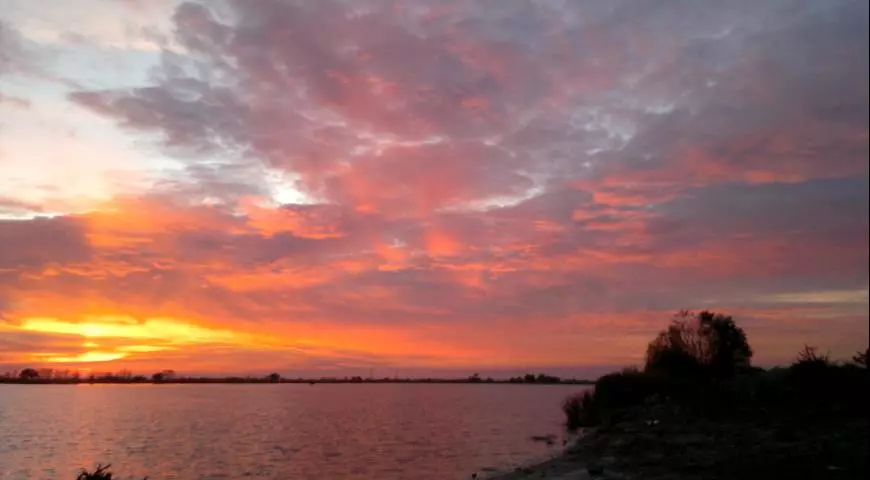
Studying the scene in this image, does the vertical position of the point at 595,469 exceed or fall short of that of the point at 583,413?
it falls short

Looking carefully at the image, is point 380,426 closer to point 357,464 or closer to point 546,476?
point 357,464

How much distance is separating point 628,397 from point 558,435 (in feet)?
25.3

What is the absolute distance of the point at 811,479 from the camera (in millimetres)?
20094

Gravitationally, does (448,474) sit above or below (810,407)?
below

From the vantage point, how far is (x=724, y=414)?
39.9 m

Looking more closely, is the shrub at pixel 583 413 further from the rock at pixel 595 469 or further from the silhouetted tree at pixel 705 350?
the rock at pixel 595 469

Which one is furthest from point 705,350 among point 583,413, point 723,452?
point 723,452

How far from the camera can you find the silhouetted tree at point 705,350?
2650 inches

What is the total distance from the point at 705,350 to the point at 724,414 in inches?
1205

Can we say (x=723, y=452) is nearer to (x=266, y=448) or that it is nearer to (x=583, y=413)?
(x=266, y=448)

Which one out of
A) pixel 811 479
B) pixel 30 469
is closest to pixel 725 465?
pixel 811 479

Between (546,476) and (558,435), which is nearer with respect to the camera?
(546,476)

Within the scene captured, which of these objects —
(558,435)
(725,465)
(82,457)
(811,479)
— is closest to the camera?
(811,479)

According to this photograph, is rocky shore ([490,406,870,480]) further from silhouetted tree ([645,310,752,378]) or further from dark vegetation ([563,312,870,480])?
silhouetted tree ([645,310,752,378])
